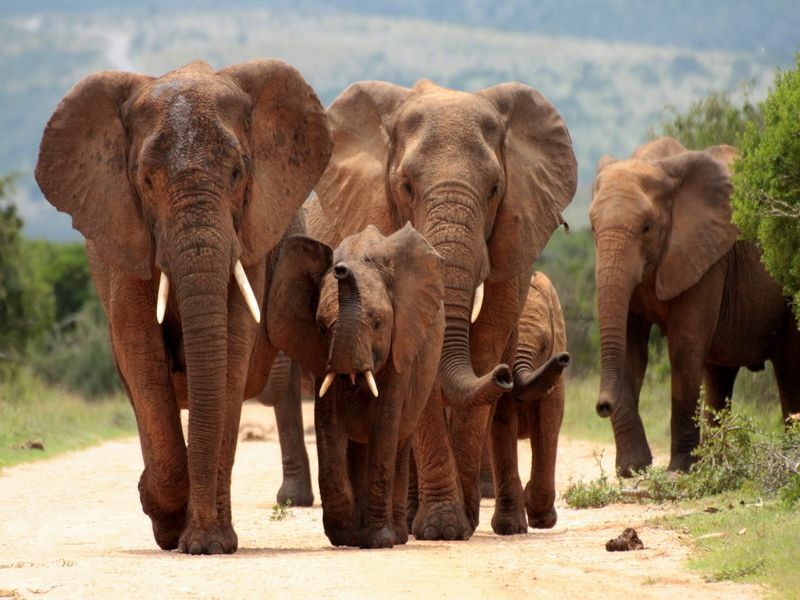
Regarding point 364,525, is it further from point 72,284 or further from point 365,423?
point 72,284

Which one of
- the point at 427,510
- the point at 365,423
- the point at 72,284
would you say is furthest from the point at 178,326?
the point at 72,284

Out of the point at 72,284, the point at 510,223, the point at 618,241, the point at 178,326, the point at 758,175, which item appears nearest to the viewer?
the point at 178,326

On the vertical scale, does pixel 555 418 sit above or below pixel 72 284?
below

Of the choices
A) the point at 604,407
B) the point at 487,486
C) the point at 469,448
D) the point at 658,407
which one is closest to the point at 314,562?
the point at 469,448

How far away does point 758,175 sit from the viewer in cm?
1291

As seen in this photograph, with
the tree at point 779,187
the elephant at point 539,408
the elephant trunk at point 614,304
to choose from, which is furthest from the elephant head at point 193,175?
the elephant trunk at point 614,304

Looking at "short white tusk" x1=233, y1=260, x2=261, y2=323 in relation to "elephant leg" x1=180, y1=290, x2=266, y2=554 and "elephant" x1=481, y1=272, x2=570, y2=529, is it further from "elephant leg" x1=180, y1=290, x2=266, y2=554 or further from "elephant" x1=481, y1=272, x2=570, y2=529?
"elephant" x1=481, y1=272, x2=570, y2=529

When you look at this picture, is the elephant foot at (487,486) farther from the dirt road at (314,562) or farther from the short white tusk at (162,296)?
the short white tusk at (162,296)

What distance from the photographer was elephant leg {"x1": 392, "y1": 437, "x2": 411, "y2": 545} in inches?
388

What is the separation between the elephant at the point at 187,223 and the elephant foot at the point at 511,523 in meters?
2.31

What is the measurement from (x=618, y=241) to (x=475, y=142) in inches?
174

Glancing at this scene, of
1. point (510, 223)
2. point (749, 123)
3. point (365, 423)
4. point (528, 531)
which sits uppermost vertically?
point (749, 123)

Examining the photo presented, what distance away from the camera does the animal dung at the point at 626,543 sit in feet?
29.7

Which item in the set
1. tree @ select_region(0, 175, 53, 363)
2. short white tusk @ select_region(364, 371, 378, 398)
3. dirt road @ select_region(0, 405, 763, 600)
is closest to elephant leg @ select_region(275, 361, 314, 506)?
dirt road @ select_region(0, 405, 763, 600)
